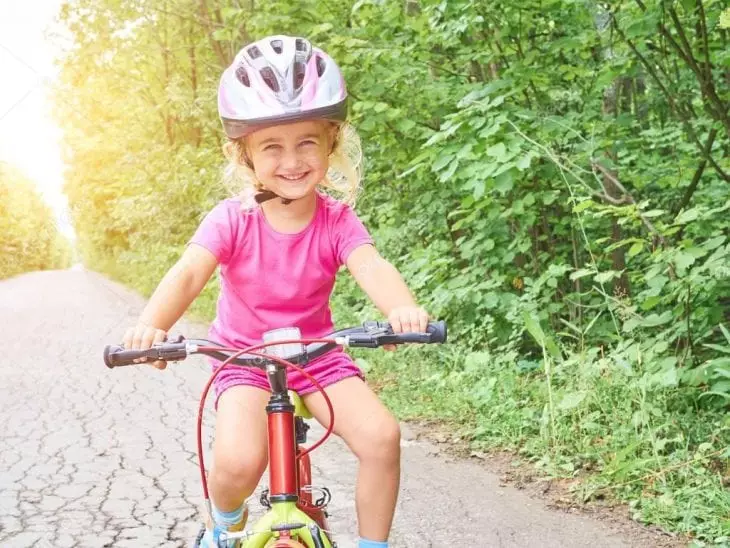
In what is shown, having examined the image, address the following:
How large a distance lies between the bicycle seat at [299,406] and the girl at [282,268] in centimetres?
2

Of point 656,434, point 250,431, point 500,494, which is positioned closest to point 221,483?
point 250,431

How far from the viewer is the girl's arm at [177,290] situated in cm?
240

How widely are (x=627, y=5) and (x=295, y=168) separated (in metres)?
3.66

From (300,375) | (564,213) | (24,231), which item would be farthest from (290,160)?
(24,231)

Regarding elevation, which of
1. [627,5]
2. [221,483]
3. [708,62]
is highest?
[627,5]

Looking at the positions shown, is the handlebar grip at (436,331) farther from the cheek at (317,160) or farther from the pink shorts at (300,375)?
the cheek at (317,160)

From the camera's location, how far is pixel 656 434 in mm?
4504

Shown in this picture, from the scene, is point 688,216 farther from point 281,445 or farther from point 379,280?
point 281,445

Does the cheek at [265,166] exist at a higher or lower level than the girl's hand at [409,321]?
higher

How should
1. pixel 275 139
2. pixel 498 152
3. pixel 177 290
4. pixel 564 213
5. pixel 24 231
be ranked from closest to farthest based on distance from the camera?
pixel 177 290 < pixel 275 139 < pixel 498 152 < pixel 564 213 < pixel 24 231

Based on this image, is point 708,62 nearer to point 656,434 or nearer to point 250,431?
point 656,434

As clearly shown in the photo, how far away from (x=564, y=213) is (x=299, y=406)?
17.4 feet

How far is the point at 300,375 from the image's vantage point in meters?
2.52

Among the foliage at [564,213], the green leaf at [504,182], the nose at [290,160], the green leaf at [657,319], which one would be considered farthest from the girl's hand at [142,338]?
the green leaf at [657,319]
